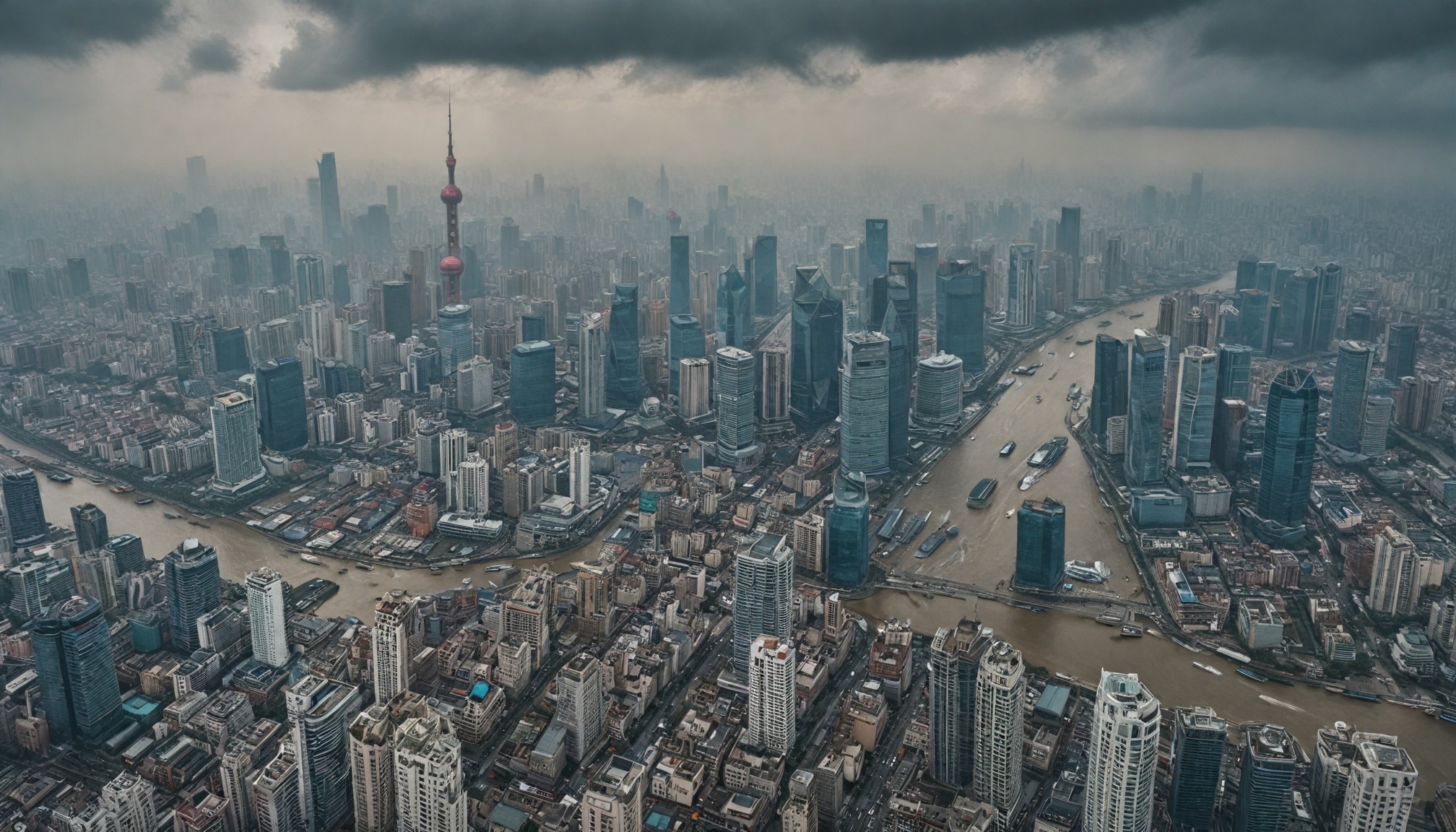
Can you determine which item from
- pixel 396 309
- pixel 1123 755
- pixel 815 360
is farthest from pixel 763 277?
pixel 1123 755

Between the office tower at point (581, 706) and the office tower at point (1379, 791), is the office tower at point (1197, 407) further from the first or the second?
the office tower at point (581, 706)

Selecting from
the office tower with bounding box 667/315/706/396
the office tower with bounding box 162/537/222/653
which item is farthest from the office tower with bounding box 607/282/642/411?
the office tower with bounding box 162/537/222/653

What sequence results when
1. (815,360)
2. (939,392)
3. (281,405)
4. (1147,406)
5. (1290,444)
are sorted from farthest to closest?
(815,360)
(939,392)
(281,405)
(1147,406)
(1290,444)

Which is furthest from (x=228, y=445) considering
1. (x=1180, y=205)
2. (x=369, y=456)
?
(x=1180, y=205)

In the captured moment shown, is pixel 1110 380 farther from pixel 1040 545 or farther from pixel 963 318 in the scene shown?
pixel 1040 545

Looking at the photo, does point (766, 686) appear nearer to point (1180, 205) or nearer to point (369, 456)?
point (369, 456)

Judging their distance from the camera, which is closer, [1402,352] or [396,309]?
[1402,352]

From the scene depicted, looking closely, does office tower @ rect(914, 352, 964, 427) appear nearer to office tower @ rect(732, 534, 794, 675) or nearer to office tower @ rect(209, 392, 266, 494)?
office tower @ rect(732, 534, 794, 675)
